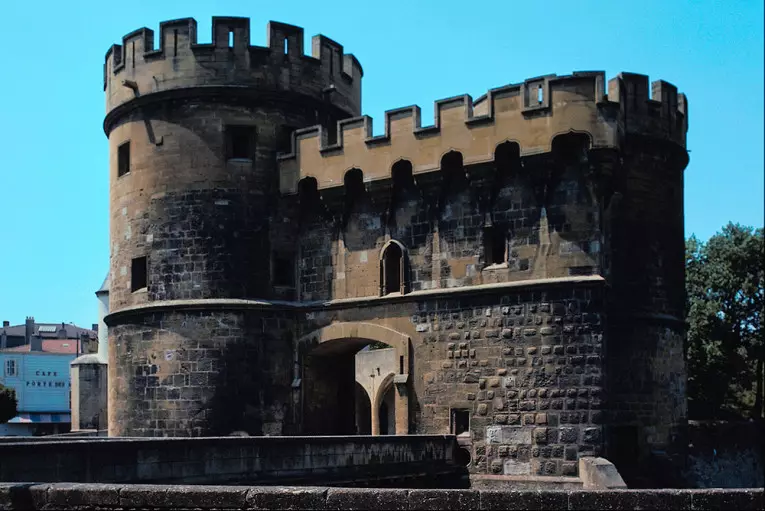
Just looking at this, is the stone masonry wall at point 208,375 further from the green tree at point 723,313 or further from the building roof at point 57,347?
the building roof at point 57,347

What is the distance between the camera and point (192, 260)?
21.0 metres

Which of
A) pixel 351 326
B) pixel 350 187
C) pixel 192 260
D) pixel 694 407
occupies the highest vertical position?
pixel 350 187

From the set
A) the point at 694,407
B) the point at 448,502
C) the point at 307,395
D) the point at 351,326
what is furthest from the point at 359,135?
the point at 694,407

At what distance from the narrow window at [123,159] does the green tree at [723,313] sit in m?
22.0

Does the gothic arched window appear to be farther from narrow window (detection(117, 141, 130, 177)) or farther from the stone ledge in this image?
narrow window (detection(117, 141, 130, 177))

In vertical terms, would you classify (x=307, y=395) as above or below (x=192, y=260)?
below

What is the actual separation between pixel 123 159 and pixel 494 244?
9.21m

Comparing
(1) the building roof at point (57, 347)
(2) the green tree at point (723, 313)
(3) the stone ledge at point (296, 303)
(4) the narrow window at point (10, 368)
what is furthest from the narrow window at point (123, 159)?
(1) the building roof at point (57, 347)

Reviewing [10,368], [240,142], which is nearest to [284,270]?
[240,142]

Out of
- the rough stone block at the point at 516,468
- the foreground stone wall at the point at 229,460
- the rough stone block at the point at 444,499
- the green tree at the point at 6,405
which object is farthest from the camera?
the green tree at the point at 6,405

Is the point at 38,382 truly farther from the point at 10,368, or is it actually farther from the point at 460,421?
the point at 460,421

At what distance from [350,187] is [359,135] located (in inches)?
44.6

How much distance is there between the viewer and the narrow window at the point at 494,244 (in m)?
19.1

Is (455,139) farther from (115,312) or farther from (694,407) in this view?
(694,407)
